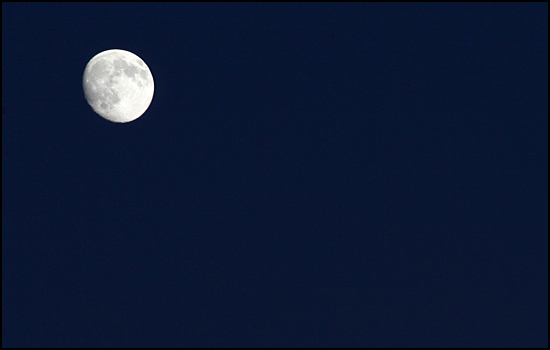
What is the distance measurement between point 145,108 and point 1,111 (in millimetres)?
8223

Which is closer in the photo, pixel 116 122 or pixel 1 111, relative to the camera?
pixel 116 122

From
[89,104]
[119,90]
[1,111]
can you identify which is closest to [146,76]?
[119,90]

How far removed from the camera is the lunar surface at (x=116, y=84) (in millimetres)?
14523

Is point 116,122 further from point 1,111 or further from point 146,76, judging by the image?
point 1,111

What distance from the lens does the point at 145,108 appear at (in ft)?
52.4

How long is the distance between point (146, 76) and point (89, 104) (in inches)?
94.7

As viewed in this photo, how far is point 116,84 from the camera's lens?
1445 centimetres

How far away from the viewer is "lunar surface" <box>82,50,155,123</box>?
14523 millimetres

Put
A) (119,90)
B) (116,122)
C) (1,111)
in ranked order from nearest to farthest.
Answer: (119,90)
(116,122)
(1,111)

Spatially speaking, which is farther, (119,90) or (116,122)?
(116,122)

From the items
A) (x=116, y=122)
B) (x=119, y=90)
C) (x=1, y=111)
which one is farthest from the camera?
(x=1, y=111)

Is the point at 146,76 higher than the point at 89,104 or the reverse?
higher

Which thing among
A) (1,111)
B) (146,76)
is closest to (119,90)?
(146,76)

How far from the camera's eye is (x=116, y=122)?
15.5m
